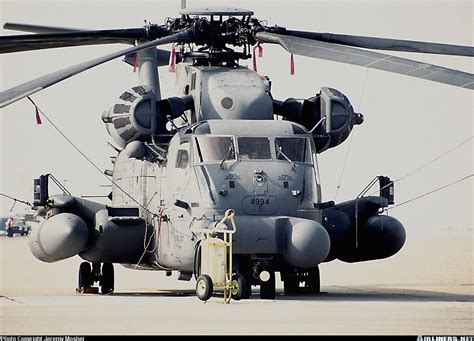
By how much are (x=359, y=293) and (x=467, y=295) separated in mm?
2044

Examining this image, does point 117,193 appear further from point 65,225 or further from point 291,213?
point 291,213

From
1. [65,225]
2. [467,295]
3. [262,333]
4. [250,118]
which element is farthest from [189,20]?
[262,333]

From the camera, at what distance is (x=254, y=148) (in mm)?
Answer: 26281

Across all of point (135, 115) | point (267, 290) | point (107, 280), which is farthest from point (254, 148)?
point (107, 280)

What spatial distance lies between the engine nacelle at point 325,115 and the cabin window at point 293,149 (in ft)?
3.15

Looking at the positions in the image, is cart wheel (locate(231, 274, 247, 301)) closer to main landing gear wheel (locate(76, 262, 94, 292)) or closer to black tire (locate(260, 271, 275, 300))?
black tire (locate(260, 271, 275, 300))

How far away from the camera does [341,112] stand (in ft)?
92.0

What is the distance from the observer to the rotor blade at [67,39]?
2556 cm

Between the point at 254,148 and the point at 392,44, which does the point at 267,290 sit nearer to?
the point at 254,148

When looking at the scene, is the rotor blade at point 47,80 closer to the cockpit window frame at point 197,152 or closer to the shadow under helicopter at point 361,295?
the cockpit window frame at point 197,152

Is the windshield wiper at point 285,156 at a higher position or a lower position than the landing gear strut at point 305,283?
higher

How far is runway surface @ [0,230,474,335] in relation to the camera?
20828 mm

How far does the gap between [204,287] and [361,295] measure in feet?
15.7

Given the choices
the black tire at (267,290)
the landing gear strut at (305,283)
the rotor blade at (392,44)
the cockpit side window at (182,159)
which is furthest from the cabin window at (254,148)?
the landing gear strut at (305,283)
